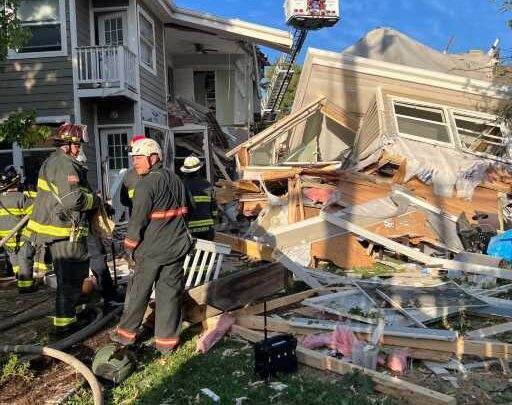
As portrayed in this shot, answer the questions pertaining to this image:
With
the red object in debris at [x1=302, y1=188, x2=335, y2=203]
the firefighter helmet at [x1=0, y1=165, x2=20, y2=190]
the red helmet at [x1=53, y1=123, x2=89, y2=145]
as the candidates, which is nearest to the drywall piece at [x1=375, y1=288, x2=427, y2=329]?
the red helmet at [x1=53, y1=123, x2=89, y2=145]

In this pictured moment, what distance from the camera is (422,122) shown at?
1149 centimetres

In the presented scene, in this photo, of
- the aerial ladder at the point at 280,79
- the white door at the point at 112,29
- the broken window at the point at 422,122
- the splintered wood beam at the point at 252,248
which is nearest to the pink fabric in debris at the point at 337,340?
the splintered wood beam at the point at 252,248

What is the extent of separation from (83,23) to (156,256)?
902cm

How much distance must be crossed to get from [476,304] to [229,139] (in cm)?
1454

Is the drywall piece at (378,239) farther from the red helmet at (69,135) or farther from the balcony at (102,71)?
the balcony at (102,71)

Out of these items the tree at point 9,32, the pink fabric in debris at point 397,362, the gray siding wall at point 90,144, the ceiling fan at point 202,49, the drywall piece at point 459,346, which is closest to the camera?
the pink fabric in debris at point 397,362

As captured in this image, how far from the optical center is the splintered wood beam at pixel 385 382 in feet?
10.6

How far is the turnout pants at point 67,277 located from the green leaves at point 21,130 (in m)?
2.74

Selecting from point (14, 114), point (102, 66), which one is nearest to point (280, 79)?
point (102, 66)

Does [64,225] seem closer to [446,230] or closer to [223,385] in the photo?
[223,385]

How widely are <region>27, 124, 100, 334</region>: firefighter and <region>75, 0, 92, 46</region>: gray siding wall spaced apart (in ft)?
24.2

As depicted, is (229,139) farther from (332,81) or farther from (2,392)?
(2,392)

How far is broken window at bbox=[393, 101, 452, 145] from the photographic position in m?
11.3

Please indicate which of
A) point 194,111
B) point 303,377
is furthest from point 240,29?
point 303,377
